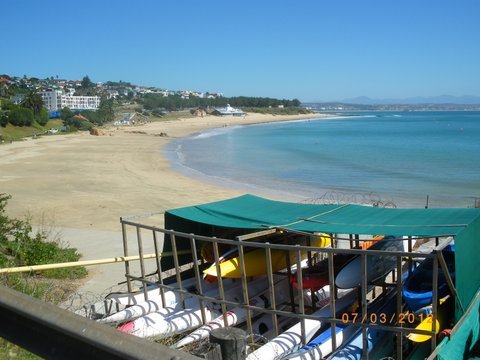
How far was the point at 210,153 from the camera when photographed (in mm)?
48469

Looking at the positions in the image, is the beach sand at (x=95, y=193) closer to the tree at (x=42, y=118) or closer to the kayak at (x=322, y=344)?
the kayak at (x=322, y=344)

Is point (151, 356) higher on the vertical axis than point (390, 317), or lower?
higher

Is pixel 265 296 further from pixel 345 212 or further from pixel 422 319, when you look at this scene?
pixel 422 319

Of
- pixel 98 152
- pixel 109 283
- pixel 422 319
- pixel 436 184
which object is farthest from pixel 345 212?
pixel 98 152

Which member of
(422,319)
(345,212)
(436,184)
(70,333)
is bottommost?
(436,184)

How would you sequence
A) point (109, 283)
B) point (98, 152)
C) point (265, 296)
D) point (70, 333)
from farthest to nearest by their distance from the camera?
point (98, 152)
point (109, 283)
point (265, 296)
point (70, 333)

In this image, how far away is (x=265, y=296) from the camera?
7914 mm

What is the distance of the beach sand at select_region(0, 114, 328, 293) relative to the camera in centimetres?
1372

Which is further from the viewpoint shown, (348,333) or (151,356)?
(348,333)

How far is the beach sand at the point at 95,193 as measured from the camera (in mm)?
13720

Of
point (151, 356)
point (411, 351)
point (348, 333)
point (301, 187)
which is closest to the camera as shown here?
point (151, 356)

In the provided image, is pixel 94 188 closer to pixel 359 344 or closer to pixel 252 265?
pixel 252 265

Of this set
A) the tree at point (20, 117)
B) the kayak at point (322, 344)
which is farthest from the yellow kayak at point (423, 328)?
the tree at point (20, 117)

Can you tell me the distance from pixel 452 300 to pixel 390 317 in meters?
0.85
